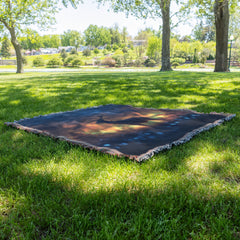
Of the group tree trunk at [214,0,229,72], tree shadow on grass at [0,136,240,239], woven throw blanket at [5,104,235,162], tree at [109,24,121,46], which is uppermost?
tree at [109,24,121,46]

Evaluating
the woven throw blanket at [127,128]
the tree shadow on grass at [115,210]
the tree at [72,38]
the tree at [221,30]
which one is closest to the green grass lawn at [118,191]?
the tree shadow on grass at [115,210]

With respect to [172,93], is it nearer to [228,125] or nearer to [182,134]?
[228,125]

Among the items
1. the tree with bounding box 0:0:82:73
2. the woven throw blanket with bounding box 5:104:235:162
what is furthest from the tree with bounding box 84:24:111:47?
the woven throw blanket with bounding box 5:104:235:162

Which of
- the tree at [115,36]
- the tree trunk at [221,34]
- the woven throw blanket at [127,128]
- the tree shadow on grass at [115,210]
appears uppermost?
the tree at [115,36]

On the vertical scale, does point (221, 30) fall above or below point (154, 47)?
below

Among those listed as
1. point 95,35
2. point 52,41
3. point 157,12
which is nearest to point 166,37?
point 157,12

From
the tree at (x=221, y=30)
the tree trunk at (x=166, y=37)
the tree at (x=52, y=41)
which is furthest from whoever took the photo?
the tree at (x=52, y=41)

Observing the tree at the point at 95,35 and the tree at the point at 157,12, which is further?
the tree at the point at 95,35

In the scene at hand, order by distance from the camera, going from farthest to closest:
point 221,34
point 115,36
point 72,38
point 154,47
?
1. point 72,38
2. point 115,36
3. point 154,47
4. point 221,34

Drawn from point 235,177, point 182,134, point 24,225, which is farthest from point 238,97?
point 24,225

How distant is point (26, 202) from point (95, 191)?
0.46 m

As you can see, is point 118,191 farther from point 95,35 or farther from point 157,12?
point 95,35

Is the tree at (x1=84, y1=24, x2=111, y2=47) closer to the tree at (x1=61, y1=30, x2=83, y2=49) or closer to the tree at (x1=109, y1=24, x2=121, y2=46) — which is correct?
the tree at (x1=109, y1=24, x2=121, y2=46)

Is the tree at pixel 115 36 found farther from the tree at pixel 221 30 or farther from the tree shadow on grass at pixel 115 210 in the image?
the tree shadow on grass at pixel 115 210
